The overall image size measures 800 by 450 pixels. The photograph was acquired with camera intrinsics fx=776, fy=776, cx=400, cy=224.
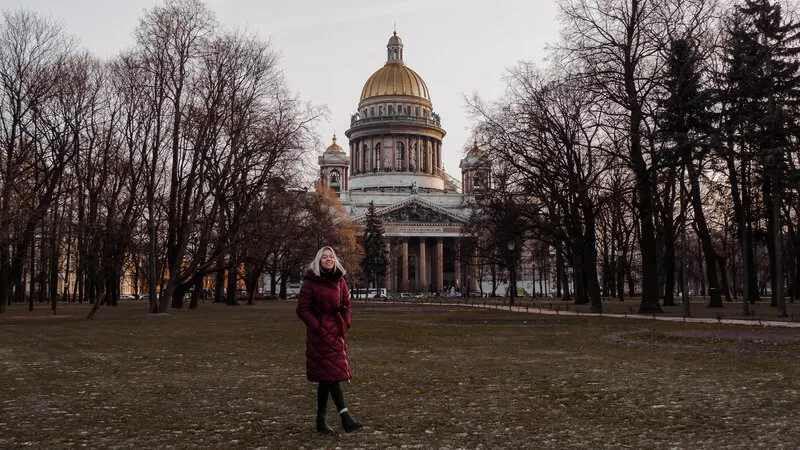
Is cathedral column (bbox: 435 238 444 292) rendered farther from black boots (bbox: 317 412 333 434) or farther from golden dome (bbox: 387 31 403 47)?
black boots (bbox: 317 412 333 434)

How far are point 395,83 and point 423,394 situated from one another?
118226mm

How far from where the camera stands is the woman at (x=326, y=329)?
7934mm

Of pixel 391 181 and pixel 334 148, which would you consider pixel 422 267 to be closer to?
pixel 391 181

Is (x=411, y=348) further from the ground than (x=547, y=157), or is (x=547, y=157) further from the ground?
(x=547, y=157)

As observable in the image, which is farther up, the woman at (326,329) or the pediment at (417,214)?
the pediment at (417,214)

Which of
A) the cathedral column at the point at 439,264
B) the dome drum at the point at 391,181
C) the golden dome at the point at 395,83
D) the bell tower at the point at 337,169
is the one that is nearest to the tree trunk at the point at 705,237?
the cathedral column at the point at 439,264

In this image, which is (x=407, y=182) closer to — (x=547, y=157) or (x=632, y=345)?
(x=547, y=157)

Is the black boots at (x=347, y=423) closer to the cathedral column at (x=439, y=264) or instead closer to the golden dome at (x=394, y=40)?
the cathedral column at (x=439, y=264)

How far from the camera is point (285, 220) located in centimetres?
4388

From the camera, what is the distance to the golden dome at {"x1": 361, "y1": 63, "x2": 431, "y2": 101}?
12569 cm

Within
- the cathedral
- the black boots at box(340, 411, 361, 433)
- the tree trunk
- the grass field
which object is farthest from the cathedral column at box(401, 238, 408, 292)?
the black boots at box(340, 411, 361, 433)

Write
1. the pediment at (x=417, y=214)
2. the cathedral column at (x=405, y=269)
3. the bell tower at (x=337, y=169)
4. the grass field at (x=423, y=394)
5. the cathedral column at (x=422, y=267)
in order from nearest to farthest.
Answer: the grass field at (x=423, y=394)
the cathedral column at (x=405, y=269)
the cathedral column at (x=422, y=267)
the pediment at (x=417, y=214)
the bell tower at (x=337, y=169)

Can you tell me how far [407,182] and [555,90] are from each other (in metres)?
91.2

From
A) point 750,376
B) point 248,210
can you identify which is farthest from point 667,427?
point 248,210
